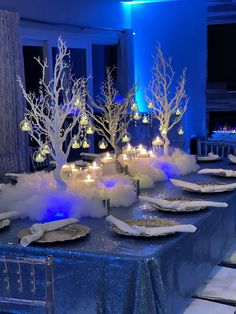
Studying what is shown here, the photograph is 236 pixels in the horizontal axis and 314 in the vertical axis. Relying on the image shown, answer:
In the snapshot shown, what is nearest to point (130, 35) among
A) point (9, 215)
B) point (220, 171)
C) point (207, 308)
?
point (220, 171)

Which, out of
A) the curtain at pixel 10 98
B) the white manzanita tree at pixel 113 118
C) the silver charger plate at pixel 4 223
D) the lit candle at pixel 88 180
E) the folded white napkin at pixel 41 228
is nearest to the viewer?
the folded white napkin at pixel 41 228

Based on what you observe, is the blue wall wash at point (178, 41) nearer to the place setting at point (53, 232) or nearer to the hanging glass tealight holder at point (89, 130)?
the hanging glass tealight holder at point (89, 130)

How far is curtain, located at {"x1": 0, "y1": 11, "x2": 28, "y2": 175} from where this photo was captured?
15.7 ft

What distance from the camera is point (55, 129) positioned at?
260cm

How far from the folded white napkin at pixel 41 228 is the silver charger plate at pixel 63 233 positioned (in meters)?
0.02

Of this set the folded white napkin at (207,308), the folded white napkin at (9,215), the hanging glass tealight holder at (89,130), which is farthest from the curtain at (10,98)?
the folded white napkin at (207,308)

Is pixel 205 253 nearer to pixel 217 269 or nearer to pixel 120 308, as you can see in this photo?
pixel 217 269

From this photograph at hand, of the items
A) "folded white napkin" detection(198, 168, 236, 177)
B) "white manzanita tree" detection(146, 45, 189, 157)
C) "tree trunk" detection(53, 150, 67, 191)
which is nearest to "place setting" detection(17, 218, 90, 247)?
"tree trunk" detection(53, 150, 67, 191)

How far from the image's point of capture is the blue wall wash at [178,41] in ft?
23.8

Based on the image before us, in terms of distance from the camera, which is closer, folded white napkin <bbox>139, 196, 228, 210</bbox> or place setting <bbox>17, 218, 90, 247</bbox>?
place setting <bbox>17, 218, 90, 247</bbox>

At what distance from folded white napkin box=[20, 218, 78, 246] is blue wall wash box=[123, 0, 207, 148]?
16.7 feet

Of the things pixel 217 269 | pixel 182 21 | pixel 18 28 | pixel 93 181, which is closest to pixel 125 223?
pixel 93 181

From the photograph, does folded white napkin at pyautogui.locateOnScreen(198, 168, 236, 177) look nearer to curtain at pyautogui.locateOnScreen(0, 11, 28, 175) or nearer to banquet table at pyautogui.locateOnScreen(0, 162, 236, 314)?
banquet table at pyautogui.locateOnScreen(0, 162, 236, 314)

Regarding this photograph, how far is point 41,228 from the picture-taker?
214 cm
